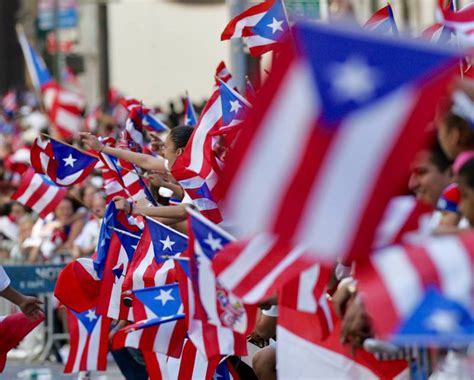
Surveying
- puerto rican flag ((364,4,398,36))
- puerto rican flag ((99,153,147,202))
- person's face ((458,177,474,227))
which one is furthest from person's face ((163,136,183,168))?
person's face ((458,177,474,227))

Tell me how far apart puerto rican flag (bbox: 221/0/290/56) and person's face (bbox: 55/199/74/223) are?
5769mm

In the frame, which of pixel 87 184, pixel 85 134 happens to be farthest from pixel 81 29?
pixel 85 134

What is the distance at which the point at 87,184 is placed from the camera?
58.5 feet

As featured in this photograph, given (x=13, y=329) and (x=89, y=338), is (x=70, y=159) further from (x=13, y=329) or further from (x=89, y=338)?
(x=13, y=329)

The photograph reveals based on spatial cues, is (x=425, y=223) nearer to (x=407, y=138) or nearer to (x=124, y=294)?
(x=407, y=138)

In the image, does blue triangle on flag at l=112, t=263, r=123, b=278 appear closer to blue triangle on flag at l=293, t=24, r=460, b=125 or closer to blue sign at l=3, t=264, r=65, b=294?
blue sign at l=3, t=264, r=65, b=294

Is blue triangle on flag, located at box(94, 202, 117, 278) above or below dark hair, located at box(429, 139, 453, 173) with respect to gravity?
below

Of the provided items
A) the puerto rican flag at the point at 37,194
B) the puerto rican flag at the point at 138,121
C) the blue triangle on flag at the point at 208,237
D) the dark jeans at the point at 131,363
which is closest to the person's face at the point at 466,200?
the blue triangle on flag at the point at 208,237

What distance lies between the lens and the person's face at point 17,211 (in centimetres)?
2105

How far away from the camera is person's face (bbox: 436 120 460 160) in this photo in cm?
718

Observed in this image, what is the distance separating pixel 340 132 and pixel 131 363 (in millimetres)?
6507

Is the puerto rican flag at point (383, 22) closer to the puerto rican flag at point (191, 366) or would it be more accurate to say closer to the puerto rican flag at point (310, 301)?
the puerto rican flag at point (191, 366)

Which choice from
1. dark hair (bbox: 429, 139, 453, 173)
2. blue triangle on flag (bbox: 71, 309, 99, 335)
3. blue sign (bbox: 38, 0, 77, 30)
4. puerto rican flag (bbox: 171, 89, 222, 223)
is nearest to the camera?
dark hair (bbox: 429, 139, 453, 173)

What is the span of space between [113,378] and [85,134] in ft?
14.1
